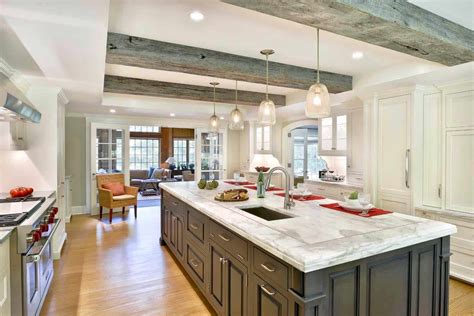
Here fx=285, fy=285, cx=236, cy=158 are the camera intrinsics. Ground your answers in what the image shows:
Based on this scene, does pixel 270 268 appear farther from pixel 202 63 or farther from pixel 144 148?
pixel 144 148

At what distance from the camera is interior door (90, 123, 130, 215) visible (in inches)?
251

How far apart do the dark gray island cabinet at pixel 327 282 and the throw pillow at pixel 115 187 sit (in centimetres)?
426

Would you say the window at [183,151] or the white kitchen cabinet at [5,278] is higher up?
the window at [183,151]

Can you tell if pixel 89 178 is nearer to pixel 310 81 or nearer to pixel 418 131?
pixel 310 81

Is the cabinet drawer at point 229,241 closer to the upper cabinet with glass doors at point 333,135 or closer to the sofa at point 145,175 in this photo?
the upper cabinet with glass doors at point 333,135

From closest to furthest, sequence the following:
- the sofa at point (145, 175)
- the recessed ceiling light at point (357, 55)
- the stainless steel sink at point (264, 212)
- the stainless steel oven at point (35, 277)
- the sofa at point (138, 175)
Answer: the stainless steel oven at point (35, 277) < the stainless steel sink at point (264, 212) < the recessed ceiling light at point (357, 55) < the sofa at point (145, 175) < the sofa at point (138, 175)

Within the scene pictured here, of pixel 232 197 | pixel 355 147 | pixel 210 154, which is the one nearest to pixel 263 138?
pixel 210 154

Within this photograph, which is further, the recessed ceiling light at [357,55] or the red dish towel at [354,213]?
the recessed ceiling light at [357,55]

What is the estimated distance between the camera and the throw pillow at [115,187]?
19.8 ft

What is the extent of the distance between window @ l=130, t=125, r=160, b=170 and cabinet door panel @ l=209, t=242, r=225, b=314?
9.96 meters

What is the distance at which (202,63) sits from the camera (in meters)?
3.01

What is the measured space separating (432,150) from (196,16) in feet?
10.8

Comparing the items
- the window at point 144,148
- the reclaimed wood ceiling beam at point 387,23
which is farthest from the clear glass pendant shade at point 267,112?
the window at point 144,148

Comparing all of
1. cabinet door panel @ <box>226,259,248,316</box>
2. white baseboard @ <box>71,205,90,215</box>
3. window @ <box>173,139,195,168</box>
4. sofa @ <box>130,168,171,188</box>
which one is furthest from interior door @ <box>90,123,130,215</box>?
window @ <box>173,139,195,168</box>
